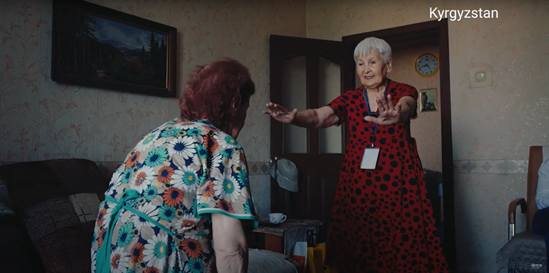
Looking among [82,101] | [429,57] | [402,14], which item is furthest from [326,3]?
[82,101]

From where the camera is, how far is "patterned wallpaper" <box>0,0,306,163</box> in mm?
2059

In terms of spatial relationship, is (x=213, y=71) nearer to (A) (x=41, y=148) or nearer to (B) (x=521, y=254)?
(A) (x=41, y=148)

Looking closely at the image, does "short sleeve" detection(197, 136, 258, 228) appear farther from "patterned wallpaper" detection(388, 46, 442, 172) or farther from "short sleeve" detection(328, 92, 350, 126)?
"patterned wallpaper" detection(388, 46, 442, 172)

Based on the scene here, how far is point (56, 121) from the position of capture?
7.31ft

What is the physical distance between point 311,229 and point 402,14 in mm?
2169

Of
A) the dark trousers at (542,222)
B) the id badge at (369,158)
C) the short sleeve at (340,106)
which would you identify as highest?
the short sleeve at (340,106)

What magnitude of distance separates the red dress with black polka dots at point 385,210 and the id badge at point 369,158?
0.03 m

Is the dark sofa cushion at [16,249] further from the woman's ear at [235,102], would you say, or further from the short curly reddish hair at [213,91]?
the woman's ear at [235,102]

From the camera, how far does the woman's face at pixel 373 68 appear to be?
200 cm

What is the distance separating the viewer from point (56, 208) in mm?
1652

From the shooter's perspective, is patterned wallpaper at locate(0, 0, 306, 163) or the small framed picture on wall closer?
patterned wallpaper at locate(0, 0, 306, 163)

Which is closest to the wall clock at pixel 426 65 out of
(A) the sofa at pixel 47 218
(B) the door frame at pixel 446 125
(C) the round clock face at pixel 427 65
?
(C) the round clock face at pixel 427 65

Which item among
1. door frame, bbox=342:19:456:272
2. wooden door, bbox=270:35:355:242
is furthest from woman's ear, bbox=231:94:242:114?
door frame, bbox=342:19:456:272

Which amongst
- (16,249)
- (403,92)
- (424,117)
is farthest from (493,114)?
(16,249)
